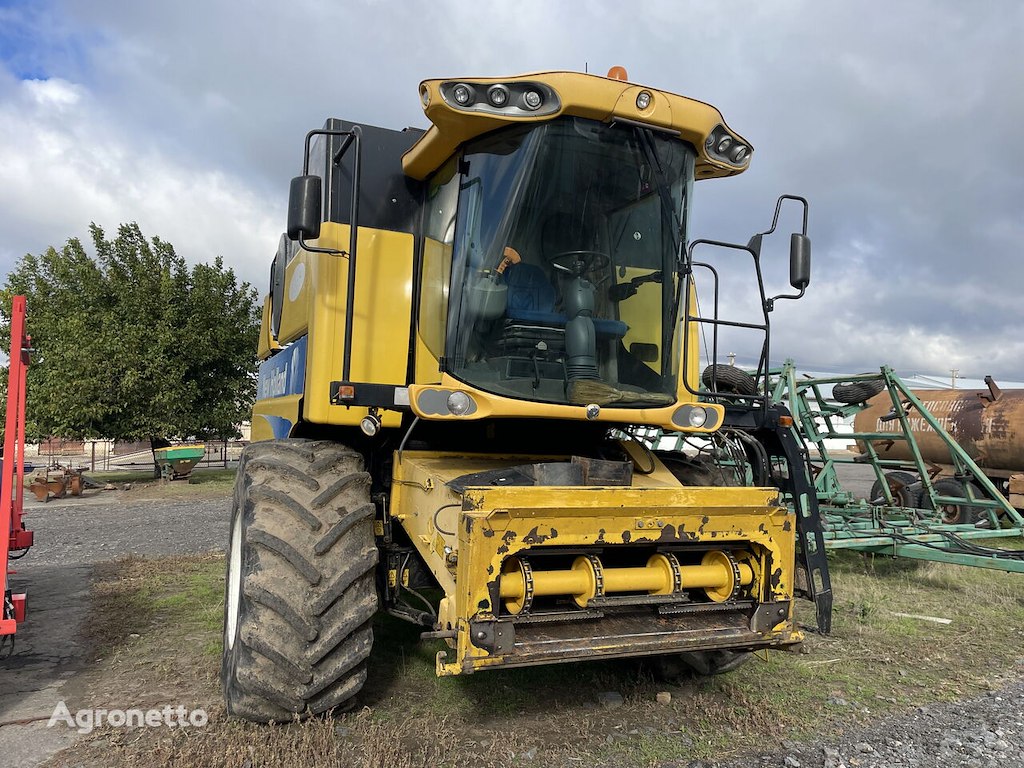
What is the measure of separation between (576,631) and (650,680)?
1.47 meters

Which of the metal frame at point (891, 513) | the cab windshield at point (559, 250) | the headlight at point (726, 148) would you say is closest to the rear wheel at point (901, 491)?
the metal frame at point (891, 513)

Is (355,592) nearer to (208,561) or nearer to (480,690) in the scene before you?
(480,690)

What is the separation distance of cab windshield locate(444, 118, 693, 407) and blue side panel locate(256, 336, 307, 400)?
4.12 feet

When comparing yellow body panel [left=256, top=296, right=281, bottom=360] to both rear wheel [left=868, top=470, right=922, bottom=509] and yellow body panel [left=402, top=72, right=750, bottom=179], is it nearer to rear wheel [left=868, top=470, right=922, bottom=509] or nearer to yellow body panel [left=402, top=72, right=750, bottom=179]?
yellow body panel [left=402, top=72, right=750, bottom=179]

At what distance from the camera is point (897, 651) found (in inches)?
201

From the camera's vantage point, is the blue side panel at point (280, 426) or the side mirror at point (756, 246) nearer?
the side mirror at point (756, 246)

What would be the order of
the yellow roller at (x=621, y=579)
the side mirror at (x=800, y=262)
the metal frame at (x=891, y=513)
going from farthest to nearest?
the metal frame at (x=891, y=513)
the side mirror at (x=800, y=262)
the yellow roller at (x=621, y=579)

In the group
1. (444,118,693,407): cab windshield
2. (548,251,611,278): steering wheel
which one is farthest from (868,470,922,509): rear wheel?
(548,251,611,278): steering wheel

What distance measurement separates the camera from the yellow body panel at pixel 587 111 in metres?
3.39

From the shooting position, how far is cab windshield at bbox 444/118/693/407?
353cm

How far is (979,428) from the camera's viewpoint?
38.1 ft

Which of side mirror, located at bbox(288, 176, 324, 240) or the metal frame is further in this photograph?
the metal frame

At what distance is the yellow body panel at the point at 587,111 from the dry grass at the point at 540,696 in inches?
113

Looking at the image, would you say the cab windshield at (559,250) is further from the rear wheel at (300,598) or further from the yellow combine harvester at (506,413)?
the rear wheel at (300,598)
